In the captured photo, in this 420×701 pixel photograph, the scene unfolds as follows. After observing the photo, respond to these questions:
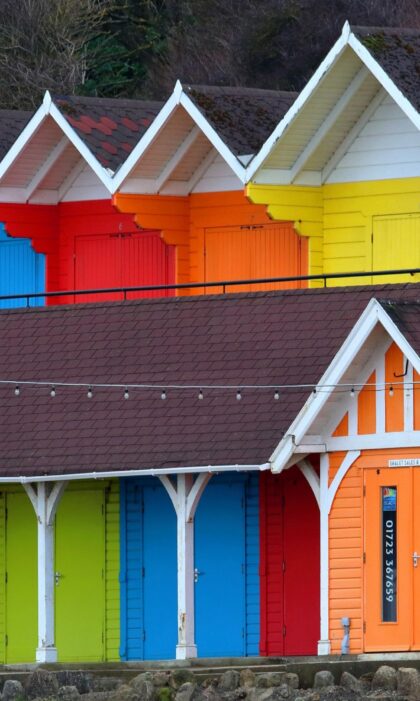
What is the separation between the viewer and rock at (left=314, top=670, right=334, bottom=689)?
35406 millimetres

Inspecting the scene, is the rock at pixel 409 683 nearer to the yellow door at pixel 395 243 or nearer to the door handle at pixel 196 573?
the door handle at pixel 196 573

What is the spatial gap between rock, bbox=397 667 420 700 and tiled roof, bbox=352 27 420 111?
8238 mm

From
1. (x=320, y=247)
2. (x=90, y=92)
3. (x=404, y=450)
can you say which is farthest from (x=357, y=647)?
(x=90, y=92)

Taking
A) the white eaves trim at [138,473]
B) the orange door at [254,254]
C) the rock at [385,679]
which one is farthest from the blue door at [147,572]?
the rock at [385,679]

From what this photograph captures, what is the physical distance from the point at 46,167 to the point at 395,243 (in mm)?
5606

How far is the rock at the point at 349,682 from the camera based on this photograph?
35.2m

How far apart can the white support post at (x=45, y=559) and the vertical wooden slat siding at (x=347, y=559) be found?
13.3ft

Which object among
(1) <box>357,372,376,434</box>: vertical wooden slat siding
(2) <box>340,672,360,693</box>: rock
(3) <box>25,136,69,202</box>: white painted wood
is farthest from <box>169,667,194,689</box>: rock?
(3) <box>25,136,69,202</box>: white painted wood

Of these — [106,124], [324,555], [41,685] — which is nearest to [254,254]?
[106,124]

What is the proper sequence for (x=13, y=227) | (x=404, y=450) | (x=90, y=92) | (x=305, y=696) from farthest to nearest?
(x=90, y=92), (x=13, y=227), (x=404, y=450), (x=305, y=696)

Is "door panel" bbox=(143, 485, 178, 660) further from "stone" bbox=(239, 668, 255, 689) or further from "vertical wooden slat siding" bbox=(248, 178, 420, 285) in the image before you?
"stone" bbox=(239, 668, 255, 689)

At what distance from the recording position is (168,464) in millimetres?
38656

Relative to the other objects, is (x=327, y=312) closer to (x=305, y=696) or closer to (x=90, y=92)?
(x=305, y=696)

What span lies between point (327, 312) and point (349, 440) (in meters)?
1.84
